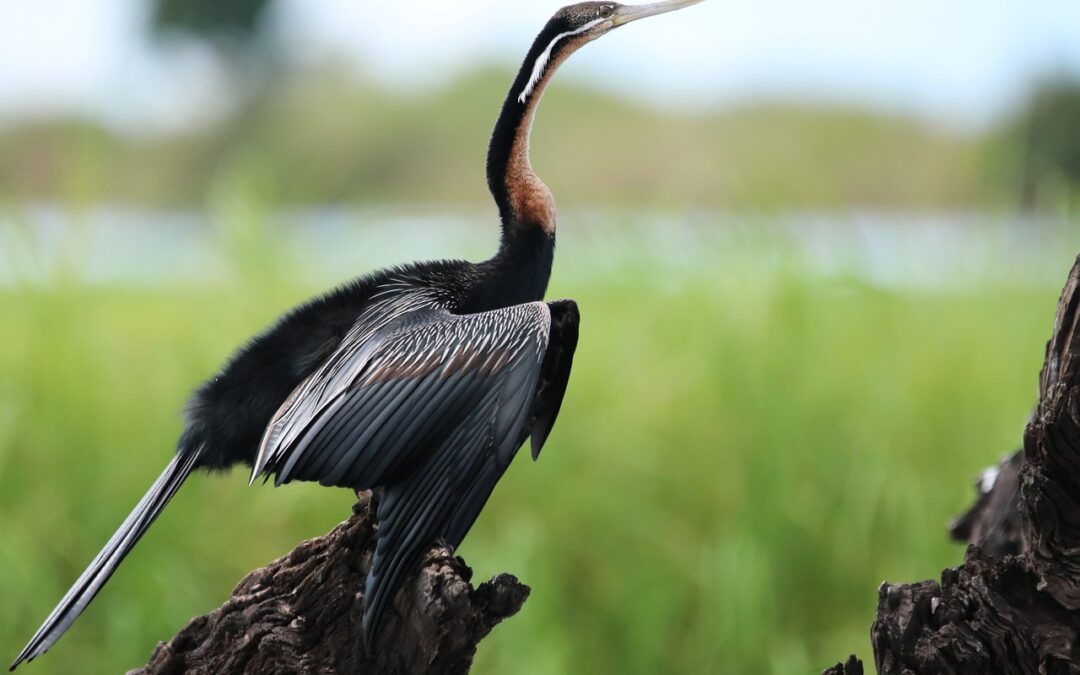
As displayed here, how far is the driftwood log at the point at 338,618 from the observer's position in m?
1.53

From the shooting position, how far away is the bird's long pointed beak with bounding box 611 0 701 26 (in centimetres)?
182

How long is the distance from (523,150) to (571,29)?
0.20 metres

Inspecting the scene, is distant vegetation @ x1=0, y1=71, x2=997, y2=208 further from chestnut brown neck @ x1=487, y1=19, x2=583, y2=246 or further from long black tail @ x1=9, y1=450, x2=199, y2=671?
long black tail @ x1=9, y1=450, x2=199, y2=671

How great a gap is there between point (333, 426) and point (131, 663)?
4.96 ft

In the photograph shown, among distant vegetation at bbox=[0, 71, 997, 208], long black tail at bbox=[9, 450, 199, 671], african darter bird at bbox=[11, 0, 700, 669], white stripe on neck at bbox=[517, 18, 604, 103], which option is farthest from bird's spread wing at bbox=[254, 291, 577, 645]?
distant vegetation at bbox=[0, 71, 997, 208]

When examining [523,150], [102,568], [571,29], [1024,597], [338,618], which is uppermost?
[571,29]

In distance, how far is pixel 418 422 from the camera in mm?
1541

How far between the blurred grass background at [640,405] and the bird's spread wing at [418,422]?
1.19m

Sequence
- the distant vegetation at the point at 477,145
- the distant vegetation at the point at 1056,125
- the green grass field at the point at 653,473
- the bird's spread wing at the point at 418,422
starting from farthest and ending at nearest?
the distant vegetation at the point at 477,145 < the distant vegetation at the point at 1056,125 < the green grass field at the point at 653,473 < the bird's spread wing at the point at 418,422

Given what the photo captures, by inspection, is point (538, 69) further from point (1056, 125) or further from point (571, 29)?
point (1056, 125)

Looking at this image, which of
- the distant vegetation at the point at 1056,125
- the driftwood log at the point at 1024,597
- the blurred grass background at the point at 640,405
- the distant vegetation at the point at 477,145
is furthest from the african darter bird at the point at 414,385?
the distant vegetation at the point at 477,145

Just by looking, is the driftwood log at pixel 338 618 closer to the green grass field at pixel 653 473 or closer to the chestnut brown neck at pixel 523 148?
the chestnut brown neck at pixel 523 148

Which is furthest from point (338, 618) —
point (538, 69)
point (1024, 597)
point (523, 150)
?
point (1024, 597)

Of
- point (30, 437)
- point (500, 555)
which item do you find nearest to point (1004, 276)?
point (500, 555)
